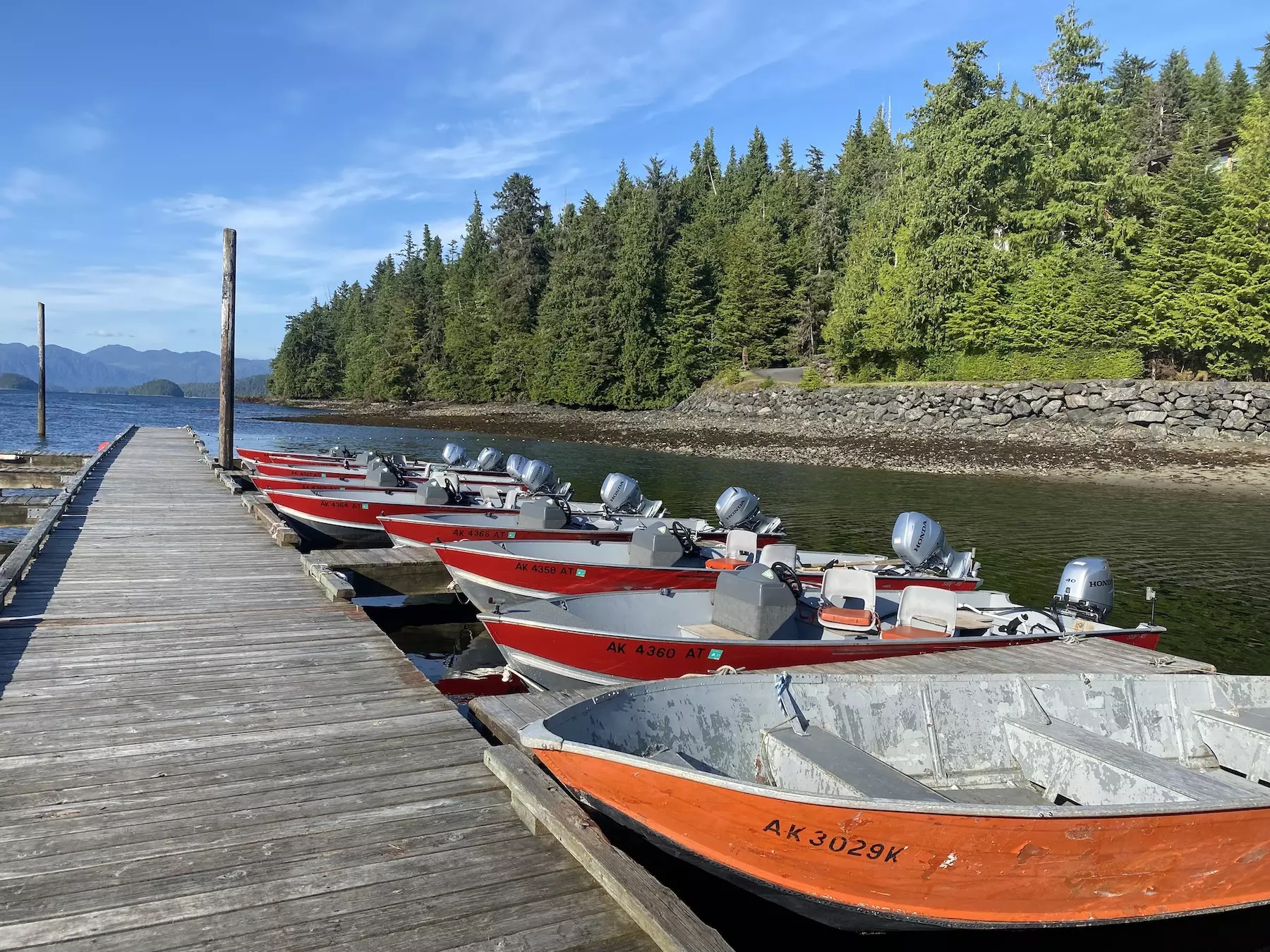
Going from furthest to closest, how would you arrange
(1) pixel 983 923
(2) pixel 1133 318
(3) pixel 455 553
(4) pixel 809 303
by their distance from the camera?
(4) pixel 809 303 < (2) pixel 1133 318 < (3) pixel 455 553 < (1) pixel 983 923

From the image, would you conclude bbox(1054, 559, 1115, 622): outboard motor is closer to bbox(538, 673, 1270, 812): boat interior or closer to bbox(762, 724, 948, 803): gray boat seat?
bbox(538, 673, 1270, 812): boat interior

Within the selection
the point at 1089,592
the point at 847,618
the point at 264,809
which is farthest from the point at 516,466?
the point at 264,809

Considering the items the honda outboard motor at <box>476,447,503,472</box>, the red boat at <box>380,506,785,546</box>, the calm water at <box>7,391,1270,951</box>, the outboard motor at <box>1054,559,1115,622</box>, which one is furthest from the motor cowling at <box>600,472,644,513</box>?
the outboard motor at <box>1054,559,1115,622</box>

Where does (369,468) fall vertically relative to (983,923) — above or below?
above

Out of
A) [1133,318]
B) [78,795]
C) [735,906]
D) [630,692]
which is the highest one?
[1133,318]

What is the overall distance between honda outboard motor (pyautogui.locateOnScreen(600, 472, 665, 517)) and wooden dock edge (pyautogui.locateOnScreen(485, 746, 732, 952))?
10.4 metres

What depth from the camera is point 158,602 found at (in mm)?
8156

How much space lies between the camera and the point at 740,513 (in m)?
13.4

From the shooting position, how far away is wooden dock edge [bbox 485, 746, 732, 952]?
3143 millimetres

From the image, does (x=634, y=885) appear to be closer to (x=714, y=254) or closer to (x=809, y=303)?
(x=809, y=303)

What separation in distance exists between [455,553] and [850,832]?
7710mm

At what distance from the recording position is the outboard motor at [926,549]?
11383 millimetres

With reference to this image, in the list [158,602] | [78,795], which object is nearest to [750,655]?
[78,795]

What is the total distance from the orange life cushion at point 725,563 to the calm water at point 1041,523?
241 inches
